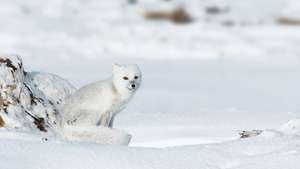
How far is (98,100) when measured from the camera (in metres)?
5.52

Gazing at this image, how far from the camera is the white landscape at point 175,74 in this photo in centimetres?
455

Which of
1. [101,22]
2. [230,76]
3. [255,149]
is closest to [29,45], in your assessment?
[101,22]

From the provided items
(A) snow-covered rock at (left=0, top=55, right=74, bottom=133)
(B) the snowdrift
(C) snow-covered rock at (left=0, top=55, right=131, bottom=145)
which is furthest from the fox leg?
(B) the snowdrift

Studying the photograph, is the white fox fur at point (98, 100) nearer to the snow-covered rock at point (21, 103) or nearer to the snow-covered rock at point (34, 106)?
the snow-covered rock at point (34, 106)

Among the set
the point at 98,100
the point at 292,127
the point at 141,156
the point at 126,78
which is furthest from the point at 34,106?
the point at 292,127

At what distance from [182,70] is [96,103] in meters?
9.75

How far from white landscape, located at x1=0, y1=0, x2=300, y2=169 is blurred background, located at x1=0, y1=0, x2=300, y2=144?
20mm

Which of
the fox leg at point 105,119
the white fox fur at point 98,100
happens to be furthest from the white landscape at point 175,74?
the fox leg at point 105,119

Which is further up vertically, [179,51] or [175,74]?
[179,51]

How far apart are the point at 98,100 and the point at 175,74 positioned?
917 centimetres

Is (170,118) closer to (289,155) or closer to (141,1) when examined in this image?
(289,155)

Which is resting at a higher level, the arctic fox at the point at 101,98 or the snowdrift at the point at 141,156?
the arctic fox at the point at 101,98

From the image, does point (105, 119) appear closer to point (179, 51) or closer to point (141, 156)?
point (141, 156)

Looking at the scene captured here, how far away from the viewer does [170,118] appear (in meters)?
7.91
